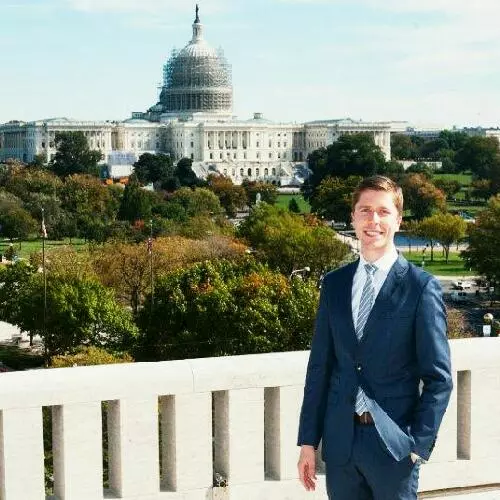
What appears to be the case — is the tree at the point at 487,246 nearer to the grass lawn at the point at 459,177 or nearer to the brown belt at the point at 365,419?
the brown belt at the point at 365,419

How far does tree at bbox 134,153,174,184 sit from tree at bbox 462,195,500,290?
6899cm

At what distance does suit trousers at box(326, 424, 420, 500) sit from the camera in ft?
16.6

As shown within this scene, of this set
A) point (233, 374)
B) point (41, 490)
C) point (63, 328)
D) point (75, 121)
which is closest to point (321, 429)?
point (233, 374)

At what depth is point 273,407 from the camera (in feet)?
22.2

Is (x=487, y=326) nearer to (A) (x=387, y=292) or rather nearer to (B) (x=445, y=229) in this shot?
(A) (x=387, y=292)

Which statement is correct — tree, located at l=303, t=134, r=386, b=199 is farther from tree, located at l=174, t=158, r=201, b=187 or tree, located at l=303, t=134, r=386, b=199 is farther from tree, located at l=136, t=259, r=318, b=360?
tree, located at l=136, t=259, r=318, b=360

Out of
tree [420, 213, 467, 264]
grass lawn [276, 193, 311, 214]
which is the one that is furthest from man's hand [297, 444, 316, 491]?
grass lawn [276, 193, 311, 214]

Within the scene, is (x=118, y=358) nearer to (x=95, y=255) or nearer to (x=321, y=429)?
(x=95, y=255)

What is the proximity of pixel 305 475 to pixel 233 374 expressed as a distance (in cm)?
128

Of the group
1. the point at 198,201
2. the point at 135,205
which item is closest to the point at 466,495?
the point at 135,205

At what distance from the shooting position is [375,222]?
17.3 feet

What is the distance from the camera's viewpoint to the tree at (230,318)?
28.7 metres

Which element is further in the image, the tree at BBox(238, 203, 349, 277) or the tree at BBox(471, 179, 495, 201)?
the tree at BBox(471, 179, 495, 201)

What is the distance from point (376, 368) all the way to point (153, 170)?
390 ft
